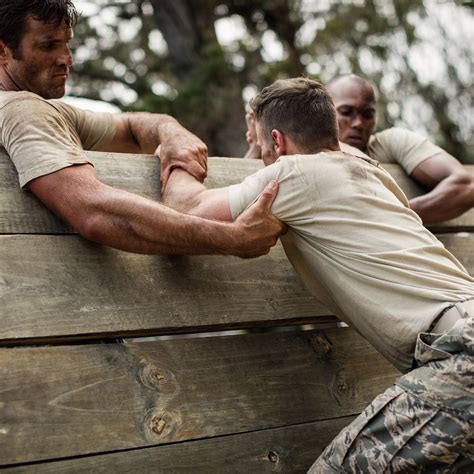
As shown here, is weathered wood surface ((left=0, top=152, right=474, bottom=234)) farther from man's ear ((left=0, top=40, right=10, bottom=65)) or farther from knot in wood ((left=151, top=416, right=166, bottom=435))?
knot in wood ((left=151, top=416, right=166, bottom=435))

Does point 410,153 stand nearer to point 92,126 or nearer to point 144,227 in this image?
point 92,126

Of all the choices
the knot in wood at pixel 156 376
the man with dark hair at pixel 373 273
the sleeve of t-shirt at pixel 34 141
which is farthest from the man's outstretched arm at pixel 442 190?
the sleeve of t-shirt at pixel 34 141

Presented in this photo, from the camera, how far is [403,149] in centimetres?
353

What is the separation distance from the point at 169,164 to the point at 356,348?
0.97 meters

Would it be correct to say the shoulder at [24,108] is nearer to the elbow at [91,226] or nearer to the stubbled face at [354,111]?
the elbow at [91,226]

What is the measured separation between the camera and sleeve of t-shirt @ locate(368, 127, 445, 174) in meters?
3.48

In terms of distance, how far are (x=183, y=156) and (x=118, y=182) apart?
255 mm

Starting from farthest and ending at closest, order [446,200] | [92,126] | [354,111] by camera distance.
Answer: [354,111]
[446,200]
[92,126]

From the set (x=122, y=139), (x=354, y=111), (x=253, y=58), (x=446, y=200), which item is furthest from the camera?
(x=253, y=58)

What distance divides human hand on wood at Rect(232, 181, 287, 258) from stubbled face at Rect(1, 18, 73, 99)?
0.98 meters

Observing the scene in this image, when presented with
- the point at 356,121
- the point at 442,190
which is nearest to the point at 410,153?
the point at 442,190

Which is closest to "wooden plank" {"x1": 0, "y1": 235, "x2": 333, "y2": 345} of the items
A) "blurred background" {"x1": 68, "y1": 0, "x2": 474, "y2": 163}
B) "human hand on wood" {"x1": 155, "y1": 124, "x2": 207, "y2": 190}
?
"human hand on wood" {"x1": 155, "y1": 124, "x2": 207, "y2": 190}

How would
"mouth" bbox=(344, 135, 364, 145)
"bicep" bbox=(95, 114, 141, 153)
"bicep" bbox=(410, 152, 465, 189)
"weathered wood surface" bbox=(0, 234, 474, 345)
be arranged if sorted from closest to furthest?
1. "weathered wood surface" bbox=(0, 234, 474, 345)
2. "bicep" bbox=(95, 114, 141, 153)
3. "bicep" bbox=(410, 152, 465, 189)
4. "mouth" bbox=(344, 135, 364, 145)

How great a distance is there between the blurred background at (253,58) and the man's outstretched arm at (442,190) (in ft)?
12.8
